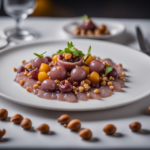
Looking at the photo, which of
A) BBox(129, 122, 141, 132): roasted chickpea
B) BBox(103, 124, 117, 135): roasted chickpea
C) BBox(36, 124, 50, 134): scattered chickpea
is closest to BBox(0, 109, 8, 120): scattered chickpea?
BBox(36, 124, 50, 134): scattered chickpea

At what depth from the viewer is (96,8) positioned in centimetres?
574

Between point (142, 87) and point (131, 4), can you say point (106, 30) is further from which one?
point (131, 4)

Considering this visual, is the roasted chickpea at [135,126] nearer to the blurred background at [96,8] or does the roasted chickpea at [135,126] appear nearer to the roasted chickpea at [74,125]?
the roasted chickpea at [74,125]

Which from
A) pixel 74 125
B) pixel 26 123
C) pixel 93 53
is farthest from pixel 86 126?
pixel 93 53

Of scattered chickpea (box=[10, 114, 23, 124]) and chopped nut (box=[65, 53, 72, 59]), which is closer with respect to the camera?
scattered chickpea (box=[10, 114, 23, 124])

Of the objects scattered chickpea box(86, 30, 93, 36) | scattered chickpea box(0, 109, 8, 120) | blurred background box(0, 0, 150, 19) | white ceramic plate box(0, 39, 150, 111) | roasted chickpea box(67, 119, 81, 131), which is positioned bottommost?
roasted chickpea box(67, 119, 81, 131)

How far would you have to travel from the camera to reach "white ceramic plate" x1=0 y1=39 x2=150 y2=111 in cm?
165

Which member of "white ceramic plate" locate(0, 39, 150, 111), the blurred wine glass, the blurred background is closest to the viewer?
"white ceramic plate" locate(0, 39, 150, 111)

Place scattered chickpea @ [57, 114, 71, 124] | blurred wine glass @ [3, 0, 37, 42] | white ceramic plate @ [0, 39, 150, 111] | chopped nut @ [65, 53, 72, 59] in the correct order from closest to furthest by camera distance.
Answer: scattered chickpea @ [57, 114, 71, 124] → white ceramic plate @ [0, 39, 150, 111] → chopped nut @ [65, 53, 72, 59] → blurred wine glass @ [3, 0, 37, 42]

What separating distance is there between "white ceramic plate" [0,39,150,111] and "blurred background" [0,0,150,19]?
3088 millimetres

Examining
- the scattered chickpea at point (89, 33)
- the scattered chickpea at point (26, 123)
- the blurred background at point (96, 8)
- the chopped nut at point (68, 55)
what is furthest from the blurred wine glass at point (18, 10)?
the blurred background at point (96, 8)

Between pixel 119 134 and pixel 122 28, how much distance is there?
2.15 metres

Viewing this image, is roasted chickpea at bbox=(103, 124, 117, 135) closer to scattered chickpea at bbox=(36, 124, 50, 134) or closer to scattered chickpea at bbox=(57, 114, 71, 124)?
scattered chickpea at bbox=(57, 114, 71, 124)

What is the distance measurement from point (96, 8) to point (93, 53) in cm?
339
